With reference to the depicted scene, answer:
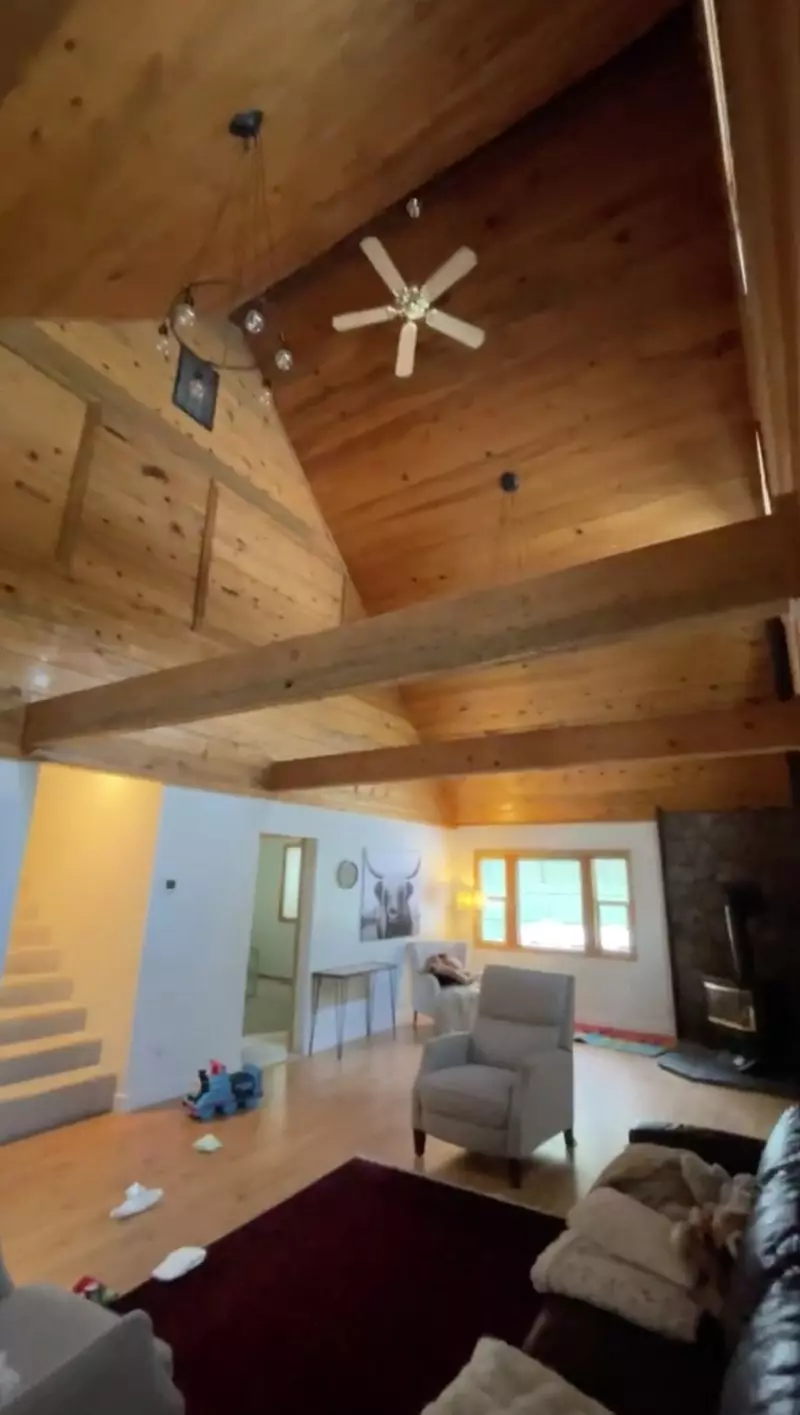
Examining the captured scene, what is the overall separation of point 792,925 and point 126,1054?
5.64 metres

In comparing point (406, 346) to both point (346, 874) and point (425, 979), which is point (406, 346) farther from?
point (425, 979)

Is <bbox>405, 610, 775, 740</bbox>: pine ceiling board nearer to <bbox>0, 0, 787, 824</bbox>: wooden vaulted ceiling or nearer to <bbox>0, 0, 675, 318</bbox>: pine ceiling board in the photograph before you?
<bbox>0, 0, 787, 824</bbox>: wooden vaulted ceiling

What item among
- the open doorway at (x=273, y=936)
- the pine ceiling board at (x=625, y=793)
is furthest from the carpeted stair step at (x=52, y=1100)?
the pine ceiling board at (x=625, y=793)

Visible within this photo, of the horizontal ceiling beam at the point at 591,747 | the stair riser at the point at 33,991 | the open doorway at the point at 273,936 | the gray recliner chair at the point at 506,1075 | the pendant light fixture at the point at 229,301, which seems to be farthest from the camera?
the open doorway at the point at 273,936

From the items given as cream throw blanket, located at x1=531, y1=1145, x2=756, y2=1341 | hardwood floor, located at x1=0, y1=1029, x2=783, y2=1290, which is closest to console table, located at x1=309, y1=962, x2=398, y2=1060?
hardwood floor, located at x1=0, y1=1029, x2=783, y2=1290

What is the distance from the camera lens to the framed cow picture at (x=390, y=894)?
Answer: 23.0ft

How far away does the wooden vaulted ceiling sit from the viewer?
2641mm

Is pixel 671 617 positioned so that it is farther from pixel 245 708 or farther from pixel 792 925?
pixel 792 925

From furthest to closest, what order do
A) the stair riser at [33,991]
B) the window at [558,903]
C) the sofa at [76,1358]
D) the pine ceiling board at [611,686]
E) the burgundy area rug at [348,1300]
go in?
1. the window at [558,903]
2. the pine ceiling board at [611,686]
3. the stair riser at [33,991]
4. the burgundy area rug at [348,1300]
5. the sofa at [76,1358]

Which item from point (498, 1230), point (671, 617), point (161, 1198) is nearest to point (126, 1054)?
point (161, 1198)

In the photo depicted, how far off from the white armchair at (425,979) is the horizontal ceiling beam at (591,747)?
2.40 meters

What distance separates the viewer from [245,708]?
9.91 feet

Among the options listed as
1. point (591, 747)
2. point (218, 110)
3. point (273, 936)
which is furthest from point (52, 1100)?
point (218, 110)

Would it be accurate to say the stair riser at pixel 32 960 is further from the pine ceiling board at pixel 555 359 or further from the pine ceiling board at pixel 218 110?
the pine ceiling board at pixel 555 359
